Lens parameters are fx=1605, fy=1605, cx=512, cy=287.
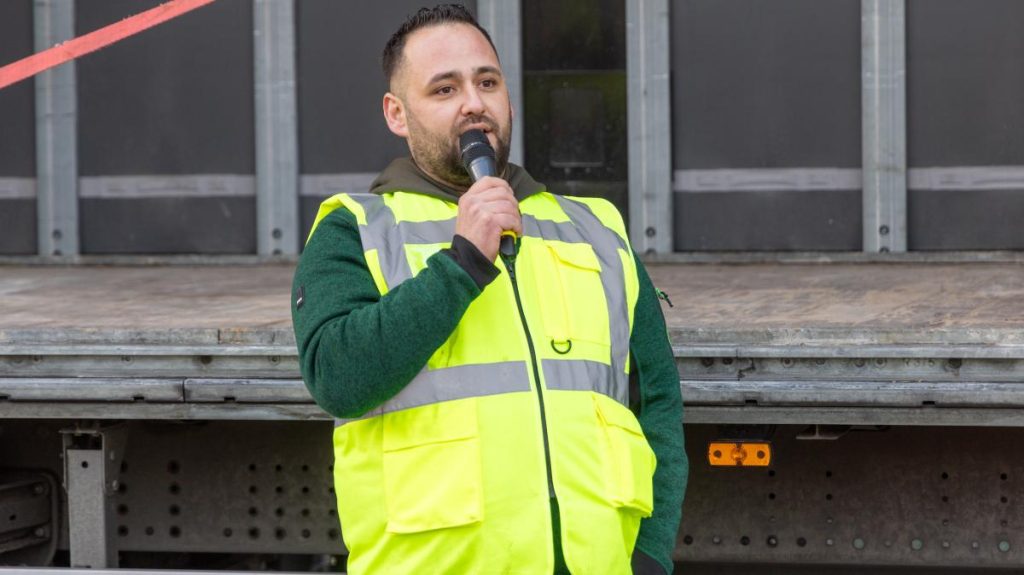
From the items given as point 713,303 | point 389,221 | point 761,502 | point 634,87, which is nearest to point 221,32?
point 634,87

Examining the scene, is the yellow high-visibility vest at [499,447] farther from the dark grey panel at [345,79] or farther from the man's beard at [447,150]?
the dark grey panel at [345,79]

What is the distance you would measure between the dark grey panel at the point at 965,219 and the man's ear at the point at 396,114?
6640 millimetres

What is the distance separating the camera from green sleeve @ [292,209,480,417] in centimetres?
248

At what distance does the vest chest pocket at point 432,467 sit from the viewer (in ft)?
8.60

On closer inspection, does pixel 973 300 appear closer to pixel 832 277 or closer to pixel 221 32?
pixel 832 277

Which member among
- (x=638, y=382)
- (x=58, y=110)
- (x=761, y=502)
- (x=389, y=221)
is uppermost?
(x=58, y=110)

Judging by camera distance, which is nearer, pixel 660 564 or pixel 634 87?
pixel 660 564

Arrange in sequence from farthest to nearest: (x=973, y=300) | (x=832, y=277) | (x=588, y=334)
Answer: (x=832, y=277) → (x=973, y=300) → (x=588, y=334)

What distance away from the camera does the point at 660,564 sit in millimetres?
2873

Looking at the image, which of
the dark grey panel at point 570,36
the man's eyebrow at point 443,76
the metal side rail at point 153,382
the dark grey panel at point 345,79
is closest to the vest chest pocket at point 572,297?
the man's eyebrow at point 443,76

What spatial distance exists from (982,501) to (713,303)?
123cm

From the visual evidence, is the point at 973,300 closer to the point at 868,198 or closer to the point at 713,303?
the point at 713,303

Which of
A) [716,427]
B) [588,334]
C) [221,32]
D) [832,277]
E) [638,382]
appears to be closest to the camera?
[588,334]

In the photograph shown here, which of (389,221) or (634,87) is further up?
(634,87)
